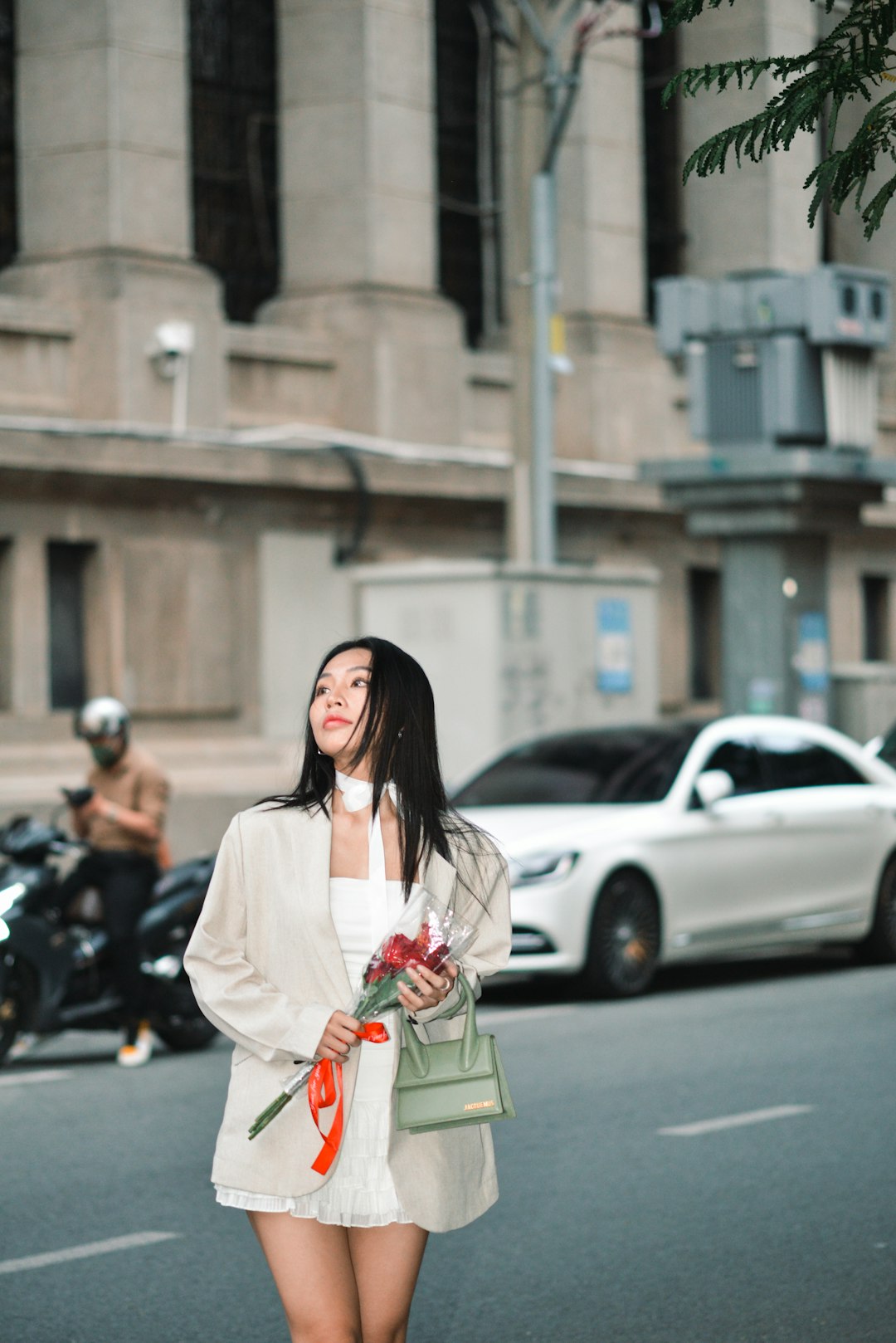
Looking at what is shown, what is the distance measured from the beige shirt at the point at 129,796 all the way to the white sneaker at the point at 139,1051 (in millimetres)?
844

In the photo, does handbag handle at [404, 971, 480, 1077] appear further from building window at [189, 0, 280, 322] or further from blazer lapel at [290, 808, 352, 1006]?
building window at [189, 0, 280, 322]

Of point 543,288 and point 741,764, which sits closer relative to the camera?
point 741,764

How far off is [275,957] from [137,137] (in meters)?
18.3

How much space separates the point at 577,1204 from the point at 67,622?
1412cm

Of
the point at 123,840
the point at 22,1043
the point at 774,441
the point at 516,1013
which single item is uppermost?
the point at 774,441

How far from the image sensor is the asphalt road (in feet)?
20.6

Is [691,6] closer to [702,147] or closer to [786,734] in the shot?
[702,147]

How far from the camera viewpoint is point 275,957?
163 inches

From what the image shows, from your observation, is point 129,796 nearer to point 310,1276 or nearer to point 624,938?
point 624,938

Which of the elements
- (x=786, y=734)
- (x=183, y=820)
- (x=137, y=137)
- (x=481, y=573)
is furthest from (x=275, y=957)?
(x=137, y=137)

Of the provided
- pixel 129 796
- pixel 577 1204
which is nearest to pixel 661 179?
pixel 129 796

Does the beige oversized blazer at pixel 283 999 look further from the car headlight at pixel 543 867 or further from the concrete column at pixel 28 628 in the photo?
the concrete column at pixel 28 628

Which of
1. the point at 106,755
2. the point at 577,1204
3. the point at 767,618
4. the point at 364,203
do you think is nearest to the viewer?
the point at 577,1204

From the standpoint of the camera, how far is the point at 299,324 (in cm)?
2359
